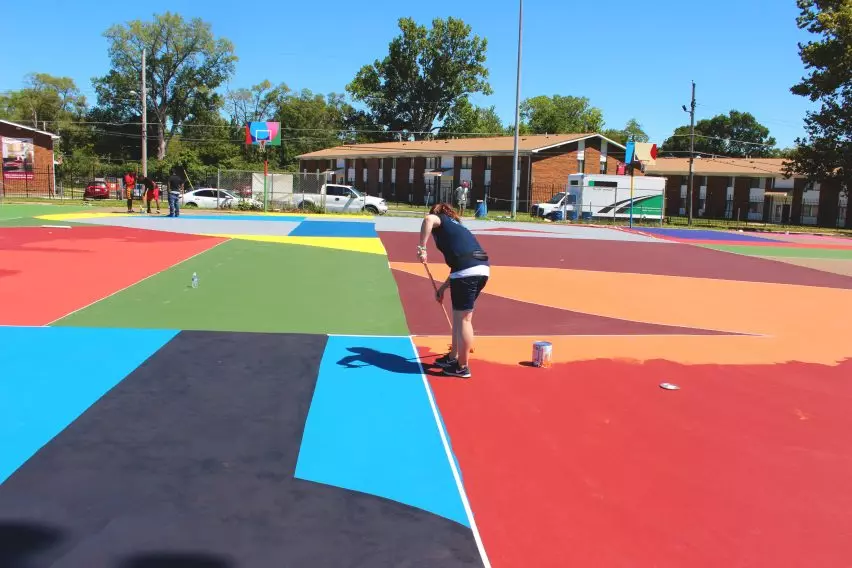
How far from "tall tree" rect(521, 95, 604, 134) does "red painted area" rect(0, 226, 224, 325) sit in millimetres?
89236

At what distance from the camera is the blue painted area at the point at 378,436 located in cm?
468

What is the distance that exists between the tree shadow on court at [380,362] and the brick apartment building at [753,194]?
2276 inches

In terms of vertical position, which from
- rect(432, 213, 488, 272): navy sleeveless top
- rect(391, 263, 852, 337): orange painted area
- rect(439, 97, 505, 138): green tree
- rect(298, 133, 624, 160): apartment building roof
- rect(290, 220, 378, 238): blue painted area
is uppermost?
rect(439, 97, 505, 138): green tree

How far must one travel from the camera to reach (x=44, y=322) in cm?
890

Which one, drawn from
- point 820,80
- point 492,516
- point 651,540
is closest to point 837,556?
point 651,540

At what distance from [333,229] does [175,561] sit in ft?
74.1

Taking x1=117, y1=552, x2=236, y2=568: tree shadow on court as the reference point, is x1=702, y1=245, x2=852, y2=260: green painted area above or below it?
above

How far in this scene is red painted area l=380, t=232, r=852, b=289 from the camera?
16750 millimetres

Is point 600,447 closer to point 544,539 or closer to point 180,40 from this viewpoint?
point 544,539

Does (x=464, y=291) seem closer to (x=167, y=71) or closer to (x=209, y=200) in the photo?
(x=209, y=200)

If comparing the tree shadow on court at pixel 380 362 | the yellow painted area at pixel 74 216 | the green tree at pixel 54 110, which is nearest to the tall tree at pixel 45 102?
the green tree at pixel 54 110

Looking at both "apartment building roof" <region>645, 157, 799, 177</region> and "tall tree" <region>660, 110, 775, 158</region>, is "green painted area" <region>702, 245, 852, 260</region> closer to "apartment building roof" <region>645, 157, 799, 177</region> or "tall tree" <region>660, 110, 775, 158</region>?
"apartment building roof" <region>645, 157, 799, 177</region>

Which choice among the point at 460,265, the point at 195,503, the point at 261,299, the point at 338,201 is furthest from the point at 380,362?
the point at 338,201

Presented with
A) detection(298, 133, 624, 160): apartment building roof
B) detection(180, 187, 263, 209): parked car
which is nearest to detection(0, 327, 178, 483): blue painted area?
detection(180, 187, 263, 209): parked car
